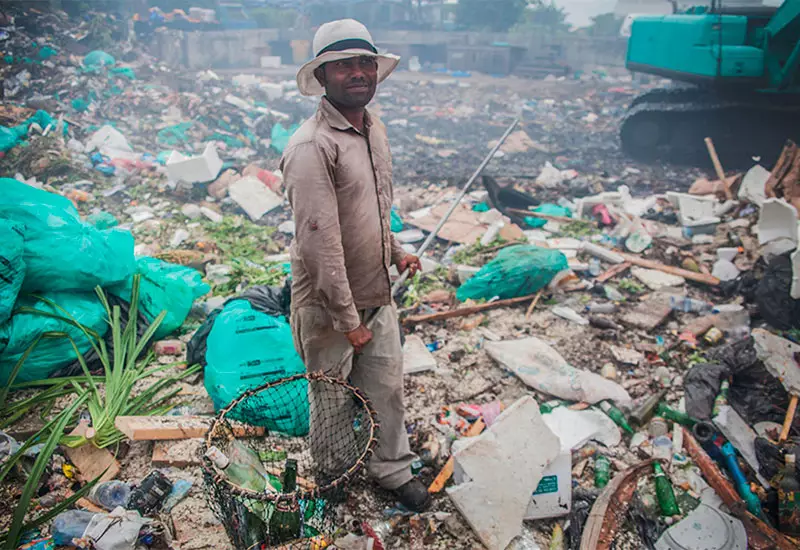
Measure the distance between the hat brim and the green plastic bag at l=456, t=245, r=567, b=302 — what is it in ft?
8.39

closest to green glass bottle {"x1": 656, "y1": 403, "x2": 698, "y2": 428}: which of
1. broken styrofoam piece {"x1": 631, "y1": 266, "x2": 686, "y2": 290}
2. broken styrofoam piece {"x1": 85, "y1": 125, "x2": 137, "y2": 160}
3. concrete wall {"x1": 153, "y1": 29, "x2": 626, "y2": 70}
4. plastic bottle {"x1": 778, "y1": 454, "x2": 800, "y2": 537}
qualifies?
plastic bottle {"x1": 778, "y1": 454, "x2": 800, "y2": 537}

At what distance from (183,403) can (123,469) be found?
21.0 inches

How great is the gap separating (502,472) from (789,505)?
1.40 meters

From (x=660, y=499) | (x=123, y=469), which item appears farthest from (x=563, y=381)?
(x=123, y=469)

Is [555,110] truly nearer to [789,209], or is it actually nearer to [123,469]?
[789,209]

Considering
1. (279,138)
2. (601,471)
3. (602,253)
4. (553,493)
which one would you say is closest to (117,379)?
(553,493)

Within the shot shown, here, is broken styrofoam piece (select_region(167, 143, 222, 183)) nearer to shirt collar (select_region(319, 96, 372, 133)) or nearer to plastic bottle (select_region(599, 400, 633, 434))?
shirt collar (select_region(319, 96, 372, 133))

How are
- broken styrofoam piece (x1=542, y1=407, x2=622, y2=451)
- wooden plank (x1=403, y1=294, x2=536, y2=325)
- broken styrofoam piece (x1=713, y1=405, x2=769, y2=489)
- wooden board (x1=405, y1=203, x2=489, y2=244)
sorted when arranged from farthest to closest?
1. wooden board (x1=405, y1=203, x2=489, y2=244)
2. wooden plank (x1=403, y1=294, x2=536, y2=325)
3. broken styrofoam piece (x1=542, y1=407, x2=622, y2=451)
4. broken styrofoam piece (x1=713, y1=405, x2=769, y2=489)

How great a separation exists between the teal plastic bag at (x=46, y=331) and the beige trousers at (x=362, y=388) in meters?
1.65

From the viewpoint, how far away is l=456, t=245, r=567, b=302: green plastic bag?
4.46 m

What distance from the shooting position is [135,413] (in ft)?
8.88

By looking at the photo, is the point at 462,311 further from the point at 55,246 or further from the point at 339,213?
the point at 55,246

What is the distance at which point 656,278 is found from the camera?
→ 16.4 ft

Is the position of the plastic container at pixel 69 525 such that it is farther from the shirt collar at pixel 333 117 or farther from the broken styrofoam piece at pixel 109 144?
the broken styrofoam piece at pixel 109 144
